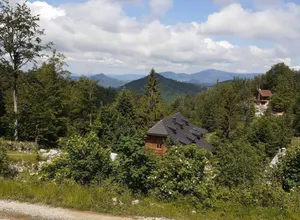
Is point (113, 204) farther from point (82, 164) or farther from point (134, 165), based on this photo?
point (82, 164)

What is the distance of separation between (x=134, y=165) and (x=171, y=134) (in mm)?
26639

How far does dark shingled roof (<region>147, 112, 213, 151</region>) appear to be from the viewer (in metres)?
35.4

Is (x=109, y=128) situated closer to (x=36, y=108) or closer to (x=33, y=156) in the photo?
(x=36, y=108)

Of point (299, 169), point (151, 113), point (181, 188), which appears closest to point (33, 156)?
point (181, 188)

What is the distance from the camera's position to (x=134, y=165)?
9281mm

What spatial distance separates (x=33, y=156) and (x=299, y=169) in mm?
17108

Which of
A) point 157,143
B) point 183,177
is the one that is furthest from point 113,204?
point 157,143

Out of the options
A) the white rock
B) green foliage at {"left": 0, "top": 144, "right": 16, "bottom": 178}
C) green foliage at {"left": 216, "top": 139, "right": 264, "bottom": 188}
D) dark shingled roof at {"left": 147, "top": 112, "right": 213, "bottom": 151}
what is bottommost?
dark shingled roof at {"left": 147, "top": 112, "right": 213, "bottom": 151}

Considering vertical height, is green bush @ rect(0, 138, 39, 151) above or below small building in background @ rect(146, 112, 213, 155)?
above

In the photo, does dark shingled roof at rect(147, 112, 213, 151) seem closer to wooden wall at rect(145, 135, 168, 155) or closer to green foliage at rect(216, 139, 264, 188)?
wooden wall at rect(145, 135, 168, 155)

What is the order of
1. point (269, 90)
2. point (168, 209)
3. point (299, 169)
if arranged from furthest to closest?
point (269, 90) < point (299, 169) < point (168, 209)

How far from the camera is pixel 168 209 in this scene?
809cm

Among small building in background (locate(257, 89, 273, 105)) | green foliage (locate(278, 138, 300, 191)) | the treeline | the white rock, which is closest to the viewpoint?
the white rock

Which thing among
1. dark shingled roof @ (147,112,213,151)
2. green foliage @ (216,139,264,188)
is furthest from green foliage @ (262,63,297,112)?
green foliage @ (216,139,264,188)
